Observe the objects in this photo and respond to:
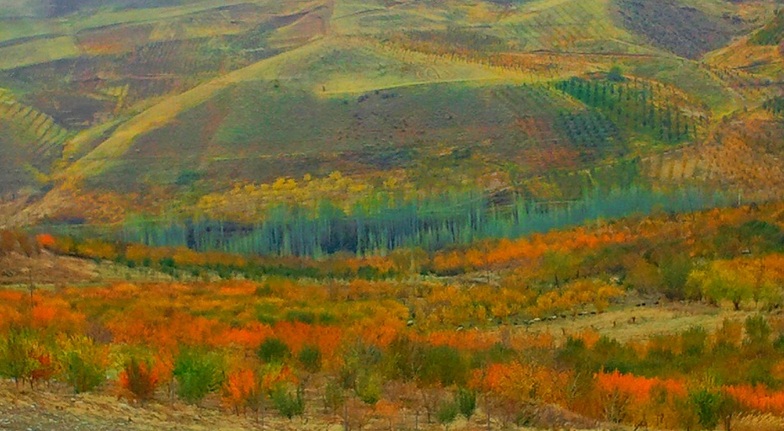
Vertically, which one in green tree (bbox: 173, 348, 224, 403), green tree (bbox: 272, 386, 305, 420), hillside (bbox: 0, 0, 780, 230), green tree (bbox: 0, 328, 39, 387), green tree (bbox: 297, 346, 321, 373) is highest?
green tree (bbox: 0, 328, 39, 387)

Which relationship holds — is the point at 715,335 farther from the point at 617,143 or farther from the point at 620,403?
the point at 617,143

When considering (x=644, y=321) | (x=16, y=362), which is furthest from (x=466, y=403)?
(x=644, y=321)

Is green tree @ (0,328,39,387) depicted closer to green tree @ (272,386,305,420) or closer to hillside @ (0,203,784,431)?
hillside @ (0,203,784,431)

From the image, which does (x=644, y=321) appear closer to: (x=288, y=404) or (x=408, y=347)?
(x=408, y=347)

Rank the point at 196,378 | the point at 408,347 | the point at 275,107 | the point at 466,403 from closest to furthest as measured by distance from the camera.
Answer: the point at 196,378, the point at 466,403, the point at 408,347, the point at 275,107

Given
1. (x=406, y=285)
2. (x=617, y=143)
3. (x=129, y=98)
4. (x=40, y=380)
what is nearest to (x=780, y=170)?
(x=617, y=143)

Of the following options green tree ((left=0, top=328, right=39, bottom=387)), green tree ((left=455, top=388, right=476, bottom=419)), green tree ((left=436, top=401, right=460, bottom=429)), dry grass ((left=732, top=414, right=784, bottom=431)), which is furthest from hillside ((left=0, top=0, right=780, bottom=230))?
green tree ((left=0, top=328, right=39, bottom=387))

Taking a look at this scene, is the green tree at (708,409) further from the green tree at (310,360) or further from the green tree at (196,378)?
the green tree at (196,378)

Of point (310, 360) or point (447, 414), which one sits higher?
point (447, 414)

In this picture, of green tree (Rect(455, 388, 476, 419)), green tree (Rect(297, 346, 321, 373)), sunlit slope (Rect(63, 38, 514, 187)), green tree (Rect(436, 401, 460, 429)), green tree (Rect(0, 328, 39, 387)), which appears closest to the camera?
green tree (Rect(0, 328, 39, 387))
